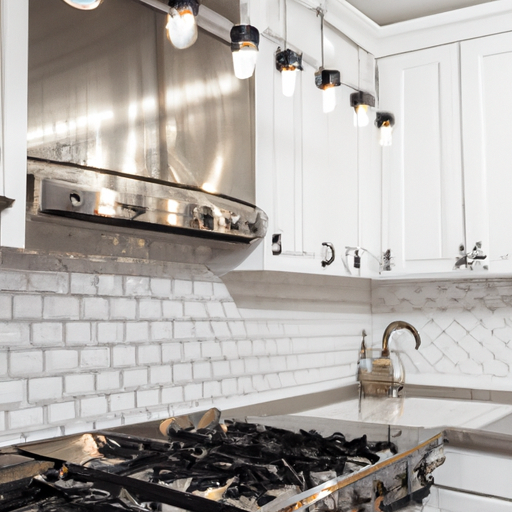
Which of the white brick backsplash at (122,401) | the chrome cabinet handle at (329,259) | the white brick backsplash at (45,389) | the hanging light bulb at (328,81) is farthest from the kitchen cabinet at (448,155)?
the white brick backsplash at (45,389)

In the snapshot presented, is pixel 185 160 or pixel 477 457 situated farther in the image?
pixel 477 457

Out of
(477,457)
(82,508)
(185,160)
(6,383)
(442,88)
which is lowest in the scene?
(477,457)

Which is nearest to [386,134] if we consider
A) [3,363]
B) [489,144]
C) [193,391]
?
[489,144]

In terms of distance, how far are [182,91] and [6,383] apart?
0.90 m

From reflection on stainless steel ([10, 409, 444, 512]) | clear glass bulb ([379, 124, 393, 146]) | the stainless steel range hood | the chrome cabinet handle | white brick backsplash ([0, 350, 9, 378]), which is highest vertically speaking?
clear glass bulb ([379, 124, 393, 146])

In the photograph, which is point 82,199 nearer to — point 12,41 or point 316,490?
point 12,41

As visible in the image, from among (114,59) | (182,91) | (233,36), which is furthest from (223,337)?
(233,36)

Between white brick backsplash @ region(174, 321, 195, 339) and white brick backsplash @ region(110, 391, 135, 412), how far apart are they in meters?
0.26

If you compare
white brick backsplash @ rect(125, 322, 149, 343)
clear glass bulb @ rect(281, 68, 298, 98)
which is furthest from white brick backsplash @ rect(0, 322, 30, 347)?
clear glass bulb @ rect(281, 68, 298, 98)

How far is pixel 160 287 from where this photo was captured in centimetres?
192

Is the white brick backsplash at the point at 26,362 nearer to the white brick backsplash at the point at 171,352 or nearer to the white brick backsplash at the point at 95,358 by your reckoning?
the white brick backsplash at the point at 95,358

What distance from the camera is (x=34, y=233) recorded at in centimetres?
149

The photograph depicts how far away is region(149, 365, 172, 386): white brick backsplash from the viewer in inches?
73.7

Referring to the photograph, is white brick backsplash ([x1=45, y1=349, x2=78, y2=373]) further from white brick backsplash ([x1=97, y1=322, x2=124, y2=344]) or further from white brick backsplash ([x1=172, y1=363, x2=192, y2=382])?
white brick backsplash ([x1=172, y1=363, x2=192, y2=382])
